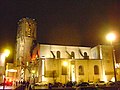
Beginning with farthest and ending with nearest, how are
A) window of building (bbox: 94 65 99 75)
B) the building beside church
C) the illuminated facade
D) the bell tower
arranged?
the bell tower, window of building (bbox: 94 65 99 75), the building beside church, the illuminated facade

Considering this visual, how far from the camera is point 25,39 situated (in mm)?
72312

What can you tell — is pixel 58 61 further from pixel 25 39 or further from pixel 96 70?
A: pixel 25 39

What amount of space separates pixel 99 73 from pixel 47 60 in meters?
17.6

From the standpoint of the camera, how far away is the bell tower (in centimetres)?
7150

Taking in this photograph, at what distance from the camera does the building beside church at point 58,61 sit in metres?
55.3

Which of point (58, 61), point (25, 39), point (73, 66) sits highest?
point (25, 39)

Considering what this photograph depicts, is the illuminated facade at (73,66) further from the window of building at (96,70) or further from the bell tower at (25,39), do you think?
the bell tower at (25,39)

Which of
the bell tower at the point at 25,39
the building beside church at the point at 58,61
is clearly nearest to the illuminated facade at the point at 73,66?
the building beside church at the point at 58,61

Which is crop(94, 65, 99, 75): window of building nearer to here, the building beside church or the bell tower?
the building beside church

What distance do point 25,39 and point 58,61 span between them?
22.2 metres

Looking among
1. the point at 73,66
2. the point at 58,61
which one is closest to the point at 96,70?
the point at 73,66

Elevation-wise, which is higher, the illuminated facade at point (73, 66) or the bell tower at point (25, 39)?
the bell tower at point (25, 39)

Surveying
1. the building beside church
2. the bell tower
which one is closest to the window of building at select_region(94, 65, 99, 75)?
the building beside church

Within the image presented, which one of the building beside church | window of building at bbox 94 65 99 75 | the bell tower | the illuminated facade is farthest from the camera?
the bell tower
